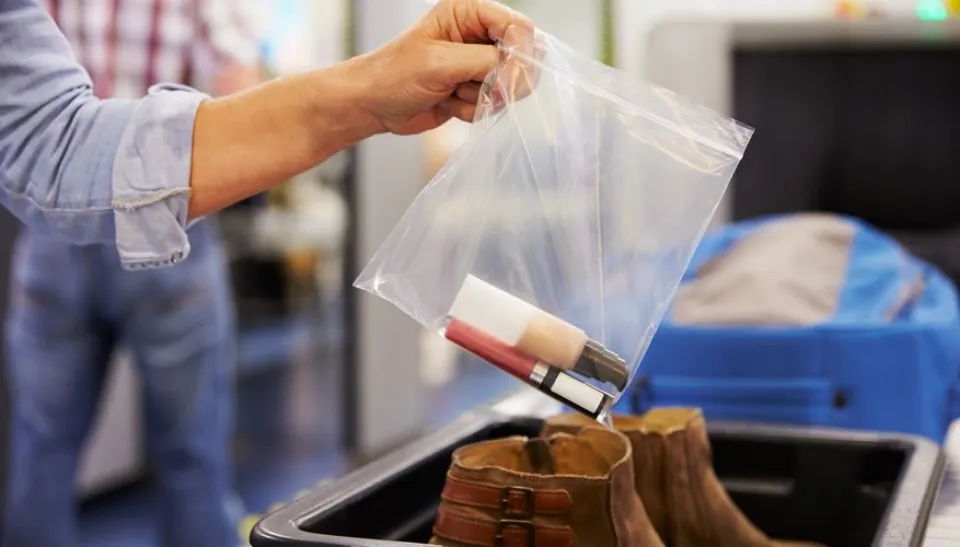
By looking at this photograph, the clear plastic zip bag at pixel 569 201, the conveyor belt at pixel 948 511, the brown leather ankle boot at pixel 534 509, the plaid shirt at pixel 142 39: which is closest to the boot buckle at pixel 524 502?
the brown leather ankle boot at pixel 534 509

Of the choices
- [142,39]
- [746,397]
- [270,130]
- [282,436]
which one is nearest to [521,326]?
[270,130]

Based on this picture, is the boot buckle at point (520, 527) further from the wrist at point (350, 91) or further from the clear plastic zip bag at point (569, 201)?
the wrist at point (350, 91)

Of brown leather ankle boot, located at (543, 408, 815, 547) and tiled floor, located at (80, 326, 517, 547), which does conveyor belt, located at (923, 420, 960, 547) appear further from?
tiled floor, located at (80, 326, 517, 547)

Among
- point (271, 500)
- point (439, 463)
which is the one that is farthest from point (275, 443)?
point (439, 463)

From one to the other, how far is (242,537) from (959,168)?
4.65 feet

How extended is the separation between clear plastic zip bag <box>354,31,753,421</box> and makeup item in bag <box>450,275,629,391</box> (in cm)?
6

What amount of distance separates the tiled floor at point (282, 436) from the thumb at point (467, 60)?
5.43ft

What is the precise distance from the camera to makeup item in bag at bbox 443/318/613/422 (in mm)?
602

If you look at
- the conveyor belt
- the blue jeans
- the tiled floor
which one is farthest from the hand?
A: the tiled floor

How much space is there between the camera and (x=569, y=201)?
73cm

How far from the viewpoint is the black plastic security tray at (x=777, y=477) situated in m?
0.78

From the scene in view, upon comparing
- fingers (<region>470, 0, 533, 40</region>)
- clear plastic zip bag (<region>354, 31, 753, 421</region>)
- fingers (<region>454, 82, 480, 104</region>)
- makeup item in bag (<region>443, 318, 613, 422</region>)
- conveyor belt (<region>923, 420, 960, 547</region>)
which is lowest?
conveyor belt (<region>923, 420, 960, 547</region>)

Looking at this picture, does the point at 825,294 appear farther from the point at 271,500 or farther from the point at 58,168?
the point at 271,500

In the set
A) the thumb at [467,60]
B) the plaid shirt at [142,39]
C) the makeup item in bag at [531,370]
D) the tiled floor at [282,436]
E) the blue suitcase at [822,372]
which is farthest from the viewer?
the tiled floor at [282,436]
